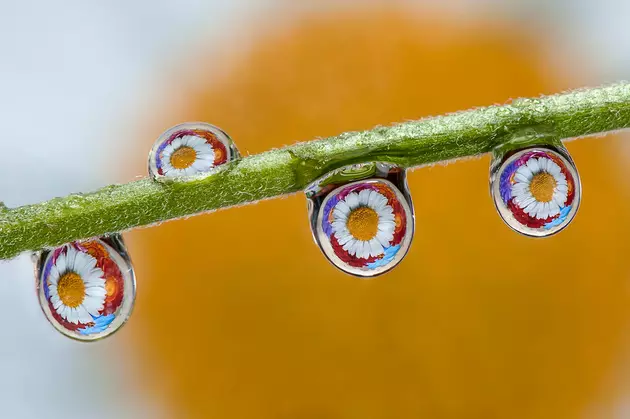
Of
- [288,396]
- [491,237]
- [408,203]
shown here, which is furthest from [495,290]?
[408,203]

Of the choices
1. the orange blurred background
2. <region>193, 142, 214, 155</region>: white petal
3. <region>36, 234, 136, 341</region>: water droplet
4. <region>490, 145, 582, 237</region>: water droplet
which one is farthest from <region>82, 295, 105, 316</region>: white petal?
the orange blurred background

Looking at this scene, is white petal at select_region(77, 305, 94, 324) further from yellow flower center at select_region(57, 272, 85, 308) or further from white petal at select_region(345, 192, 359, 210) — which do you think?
white petal at select_region(345, 192, 359, 210)

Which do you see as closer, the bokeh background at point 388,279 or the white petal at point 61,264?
the white petal at point 61,264

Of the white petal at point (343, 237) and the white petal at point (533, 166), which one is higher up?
the white petal at point (533, 166)

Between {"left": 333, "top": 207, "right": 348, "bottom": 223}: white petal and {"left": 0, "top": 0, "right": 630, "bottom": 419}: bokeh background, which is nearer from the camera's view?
{"left": 333, "top": 207, "right": 348, "bottom": 223}: white petal

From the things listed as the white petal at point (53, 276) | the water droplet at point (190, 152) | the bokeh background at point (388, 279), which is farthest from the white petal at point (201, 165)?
the bokeh background at point (388, 279)

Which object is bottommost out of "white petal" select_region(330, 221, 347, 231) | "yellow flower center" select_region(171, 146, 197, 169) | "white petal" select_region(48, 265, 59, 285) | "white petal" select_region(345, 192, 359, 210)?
"white petal" select_region(48, 265, 59, 285)

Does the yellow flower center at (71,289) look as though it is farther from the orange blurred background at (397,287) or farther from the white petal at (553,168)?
the orange blurred background at (397,287)
